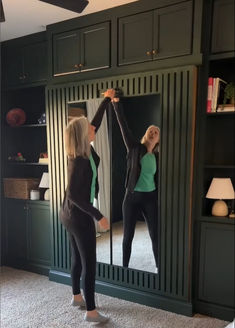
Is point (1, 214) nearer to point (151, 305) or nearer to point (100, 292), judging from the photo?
point (100, 292)

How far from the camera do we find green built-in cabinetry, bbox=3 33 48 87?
10.5 ft

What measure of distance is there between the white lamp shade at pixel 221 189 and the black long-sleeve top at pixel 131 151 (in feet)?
1.98

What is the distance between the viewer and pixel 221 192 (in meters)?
2.39

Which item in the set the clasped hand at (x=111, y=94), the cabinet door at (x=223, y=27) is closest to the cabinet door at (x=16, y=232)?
the clasped hand at (x=111, y=94)

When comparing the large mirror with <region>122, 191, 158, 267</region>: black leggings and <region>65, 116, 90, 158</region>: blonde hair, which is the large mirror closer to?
<region>122, 191, 158, 267</region>: black leggings

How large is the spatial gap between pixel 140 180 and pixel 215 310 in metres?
1.18

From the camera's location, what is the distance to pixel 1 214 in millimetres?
3598

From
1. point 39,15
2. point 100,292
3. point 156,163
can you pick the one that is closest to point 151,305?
point 100,292

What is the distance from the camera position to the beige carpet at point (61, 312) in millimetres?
2422

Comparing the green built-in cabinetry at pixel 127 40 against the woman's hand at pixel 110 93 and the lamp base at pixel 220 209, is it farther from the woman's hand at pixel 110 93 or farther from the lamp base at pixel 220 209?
the lamp base at pixel 220 209

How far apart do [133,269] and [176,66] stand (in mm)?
1727

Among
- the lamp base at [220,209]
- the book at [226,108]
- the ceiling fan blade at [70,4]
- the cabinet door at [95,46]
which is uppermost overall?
the cabinet door at [95,46]

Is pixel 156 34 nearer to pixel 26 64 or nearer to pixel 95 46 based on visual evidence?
pixel 95 46

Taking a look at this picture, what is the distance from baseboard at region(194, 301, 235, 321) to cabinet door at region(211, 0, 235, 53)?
76.9 inches
